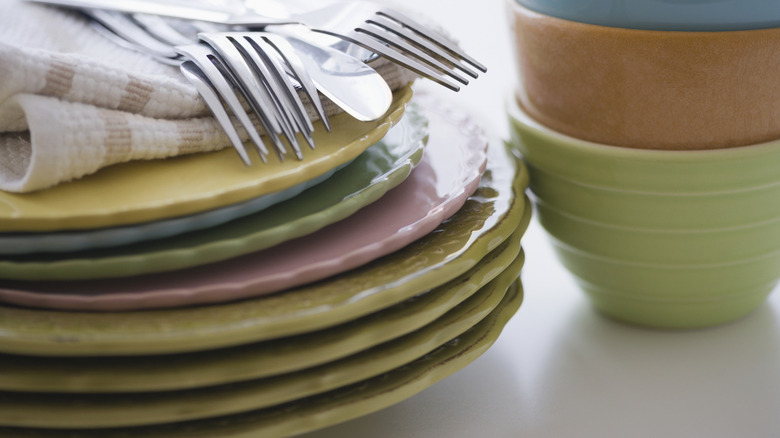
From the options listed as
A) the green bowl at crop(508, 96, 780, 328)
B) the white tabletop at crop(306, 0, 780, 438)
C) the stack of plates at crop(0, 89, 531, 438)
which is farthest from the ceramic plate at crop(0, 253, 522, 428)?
the green bowl at crop(508, 96, 780, 328)

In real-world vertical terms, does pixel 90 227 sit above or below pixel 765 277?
above

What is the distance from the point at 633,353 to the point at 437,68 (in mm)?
256

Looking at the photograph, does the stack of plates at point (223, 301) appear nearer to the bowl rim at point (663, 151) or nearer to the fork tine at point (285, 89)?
the fork tine at point (285, 89)

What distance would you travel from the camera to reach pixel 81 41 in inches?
20.6

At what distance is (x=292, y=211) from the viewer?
43cm

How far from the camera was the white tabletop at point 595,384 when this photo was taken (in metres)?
0.48

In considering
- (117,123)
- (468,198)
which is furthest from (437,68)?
(117,123)

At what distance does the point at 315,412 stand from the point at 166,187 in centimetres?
14

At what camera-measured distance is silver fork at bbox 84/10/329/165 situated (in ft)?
1.40

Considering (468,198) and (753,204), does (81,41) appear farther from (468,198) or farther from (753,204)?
(753,204)

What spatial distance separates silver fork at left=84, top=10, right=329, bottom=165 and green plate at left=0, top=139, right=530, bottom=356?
0.27 feet

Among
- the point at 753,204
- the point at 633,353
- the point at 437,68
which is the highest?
the point at 437,68

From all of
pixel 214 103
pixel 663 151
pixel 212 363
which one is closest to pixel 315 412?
pixel 212 363

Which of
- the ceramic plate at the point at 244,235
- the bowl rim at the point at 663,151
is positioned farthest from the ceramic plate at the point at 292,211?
the bowl rim at the point at 663,151
